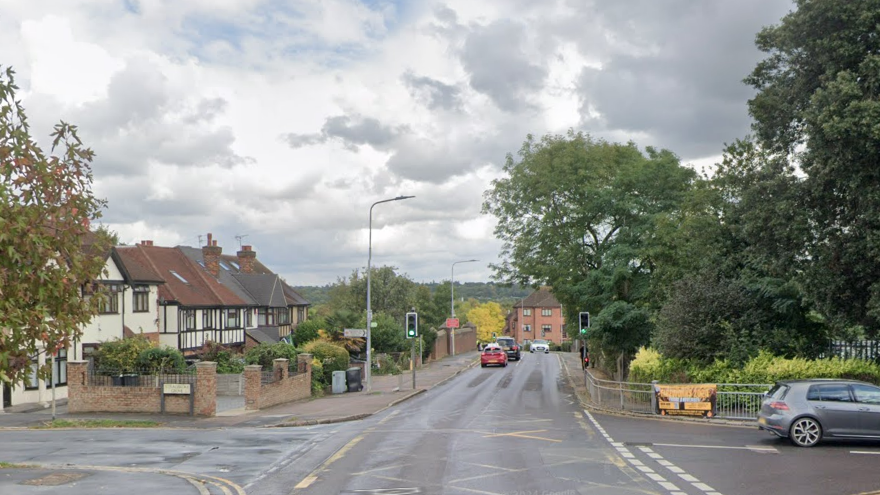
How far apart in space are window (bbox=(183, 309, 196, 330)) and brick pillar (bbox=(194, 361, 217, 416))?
24078 mm

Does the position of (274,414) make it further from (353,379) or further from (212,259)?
(212,259)

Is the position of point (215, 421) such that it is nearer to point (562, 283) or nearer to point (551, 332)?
point (562, 283)

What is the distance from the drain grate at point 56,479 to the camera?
14.3m

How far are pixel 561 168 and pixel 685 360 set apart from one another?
58.4 feet

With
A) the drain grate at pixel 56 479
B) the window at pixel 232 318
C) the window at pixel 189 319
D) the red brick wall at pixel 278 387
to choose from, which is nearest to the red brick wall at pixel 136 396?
the red brick wall at pixel 278 387

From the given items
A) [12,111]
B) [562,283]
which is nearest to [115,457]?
[12,111]

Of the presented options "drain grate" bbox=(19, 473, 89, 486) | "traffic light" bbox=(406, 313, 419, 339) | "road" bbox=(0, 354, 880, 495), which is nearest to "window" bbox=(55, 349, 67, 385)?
"road" bbox=(0, 354, 880, 495)

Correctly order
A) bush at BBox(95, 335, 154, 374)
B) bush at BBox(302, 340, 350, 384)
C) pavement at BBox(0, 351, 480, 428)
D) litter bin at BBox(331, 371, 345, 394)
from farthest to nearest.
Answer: bush at BBox(302, 340, 350, 384), litter bin at BBox(331, 371, 345, 394), bush at BBox(95, 335, 154, 374), pavement at BBox(0, 351, 480, 428)

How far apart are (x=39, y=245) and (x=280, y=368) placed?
2384cm

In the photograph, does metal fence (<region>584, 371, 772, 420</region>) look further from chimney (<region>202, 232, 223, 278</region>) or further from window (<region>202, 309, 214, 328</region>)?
chimney (<region>202, 232, 223, 278</region>)

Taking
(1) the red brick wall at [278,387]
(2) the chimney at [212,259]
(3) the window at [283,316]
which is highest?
(2) the chimney at [212,259]

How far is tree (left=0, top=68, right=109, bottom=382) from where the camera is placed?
394 inches

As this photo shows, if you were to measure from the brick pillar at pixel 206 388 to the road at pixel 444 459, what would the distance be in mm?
3889

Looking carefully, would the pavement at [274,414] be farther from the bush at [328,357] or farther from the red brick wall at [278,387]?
the bush at [328,357]
